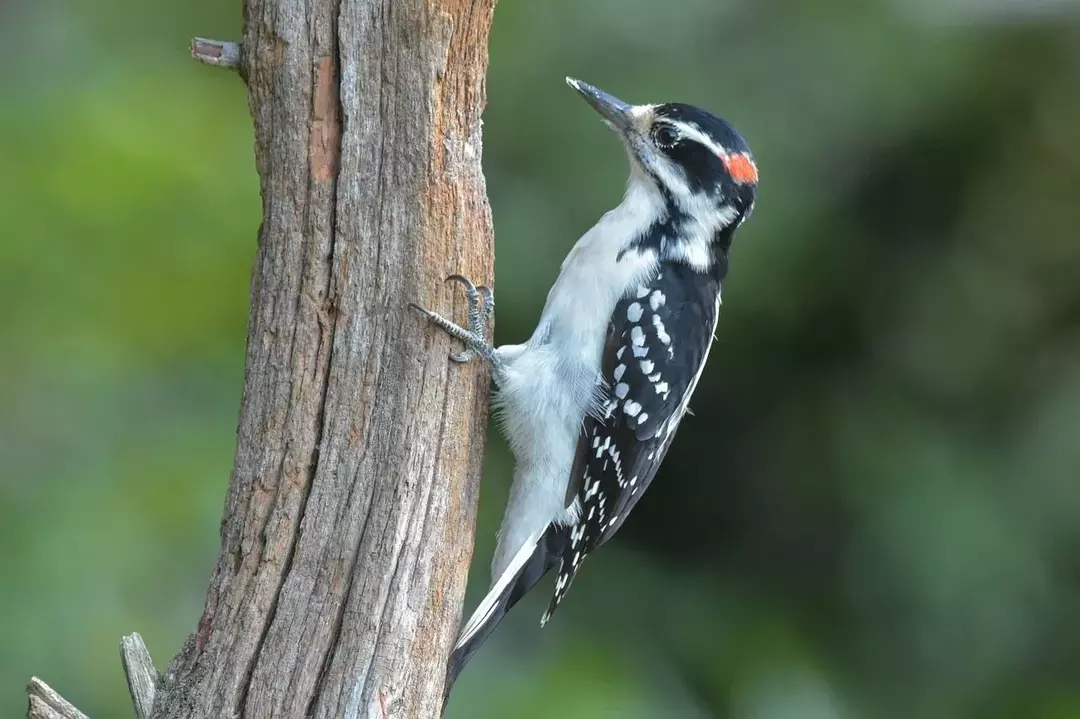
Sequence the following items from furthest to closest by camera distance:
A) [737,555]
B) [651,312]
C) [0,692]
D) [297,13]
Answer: [737,555] < [0,692] < [651,312] < [297,13]

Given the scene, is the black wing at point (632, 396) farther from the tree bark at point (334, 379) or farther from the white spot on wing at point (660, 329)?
the tree bark at point (334, 379)

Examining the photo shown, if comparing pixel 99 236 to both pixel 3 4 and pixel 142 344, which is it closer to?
pixel 142 344

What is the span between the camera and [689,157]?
3520 millimetres

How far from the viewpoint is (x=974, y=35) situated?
17.2ft

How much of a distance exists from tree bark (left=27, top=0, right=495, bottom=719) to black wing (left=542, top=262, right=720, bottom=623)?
0.76 meters

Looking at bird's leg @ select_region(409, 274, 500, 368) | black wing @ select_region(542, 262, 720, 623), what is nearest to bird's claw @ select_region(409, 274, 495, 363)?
bird's leg @ select_region(409, 274, 500, 368)

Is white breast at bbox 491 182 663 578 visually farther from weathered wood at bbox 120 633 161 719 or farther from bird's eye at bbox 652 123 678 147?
weathered wood at bbox 120 633 161 719

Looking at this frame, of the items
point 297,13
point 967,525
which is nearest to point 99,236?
point 297,13

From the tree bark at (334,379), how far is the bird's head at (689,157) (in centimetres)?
93

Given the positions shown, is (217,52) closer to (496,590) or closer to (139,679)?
(139,679)

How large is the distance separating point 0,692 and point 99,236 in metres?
1.64

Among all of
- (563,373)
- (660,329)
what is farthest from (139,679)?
(660,329)

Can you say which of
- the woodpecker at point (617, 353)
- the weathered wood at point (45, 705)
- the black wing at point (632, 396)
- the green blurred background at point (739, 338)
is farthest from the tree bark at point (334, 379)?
the green blurred background at point (739, 338)

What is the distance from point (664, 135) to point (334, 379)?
141 centimetres
